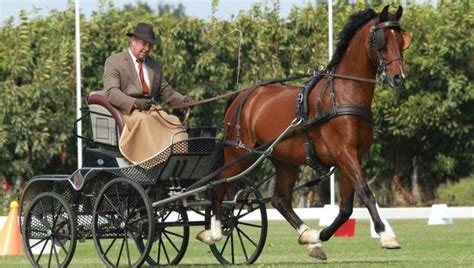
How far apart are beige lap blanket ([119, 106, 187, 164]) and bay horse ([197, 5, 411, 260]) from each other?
83 centimetres

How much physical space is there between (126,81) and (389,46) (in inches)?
105

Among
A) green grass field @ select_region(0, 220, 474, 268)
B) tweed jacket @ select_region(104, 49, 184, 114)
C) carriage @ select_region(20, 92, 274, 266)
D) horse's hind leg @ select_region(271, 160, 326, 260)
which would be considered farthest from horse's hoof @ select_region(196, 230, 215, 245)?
tweed jacket @ select_region(104, 49, 184, 114)

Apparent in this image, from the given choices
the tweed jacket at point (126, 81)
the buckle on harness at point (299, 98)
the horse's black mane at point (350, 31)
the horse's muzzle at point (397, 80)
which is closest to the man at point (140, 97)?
the tweed jacket at point (126, 81)

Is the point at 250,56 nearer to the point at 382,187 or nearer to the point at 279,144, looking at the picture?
the point at 382,187

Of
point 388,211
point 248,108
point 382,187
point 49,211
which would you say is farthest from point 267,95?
point 382,187

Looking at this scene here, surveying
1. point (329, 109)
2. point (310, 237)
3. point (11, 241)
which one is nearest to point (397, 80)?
point (329, 109)

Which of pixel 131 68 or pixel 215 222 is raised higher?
pixel 131 68

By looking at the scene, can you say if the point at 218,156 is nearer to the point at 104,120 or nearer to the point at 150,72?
the point at 150,72

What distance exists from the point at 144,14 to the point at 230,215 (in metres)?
20.3

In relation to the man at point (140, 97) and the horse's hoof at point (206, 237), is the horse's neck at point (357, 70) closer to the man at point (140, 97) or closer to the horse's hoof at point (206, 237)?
the man at point (140, 97)

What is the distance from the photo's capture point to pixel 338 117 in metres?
12.4

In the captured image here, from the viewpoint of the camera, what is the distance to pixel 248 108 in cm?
1359

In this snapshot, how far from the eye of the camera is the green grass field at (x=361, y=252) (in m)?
13.3

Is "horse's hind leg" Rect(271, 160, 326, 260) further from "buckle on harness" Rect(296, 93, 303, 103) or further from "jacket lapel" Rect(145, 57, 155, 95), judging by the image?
"jacket lapel" Rect(145, 57, 155, 95)
